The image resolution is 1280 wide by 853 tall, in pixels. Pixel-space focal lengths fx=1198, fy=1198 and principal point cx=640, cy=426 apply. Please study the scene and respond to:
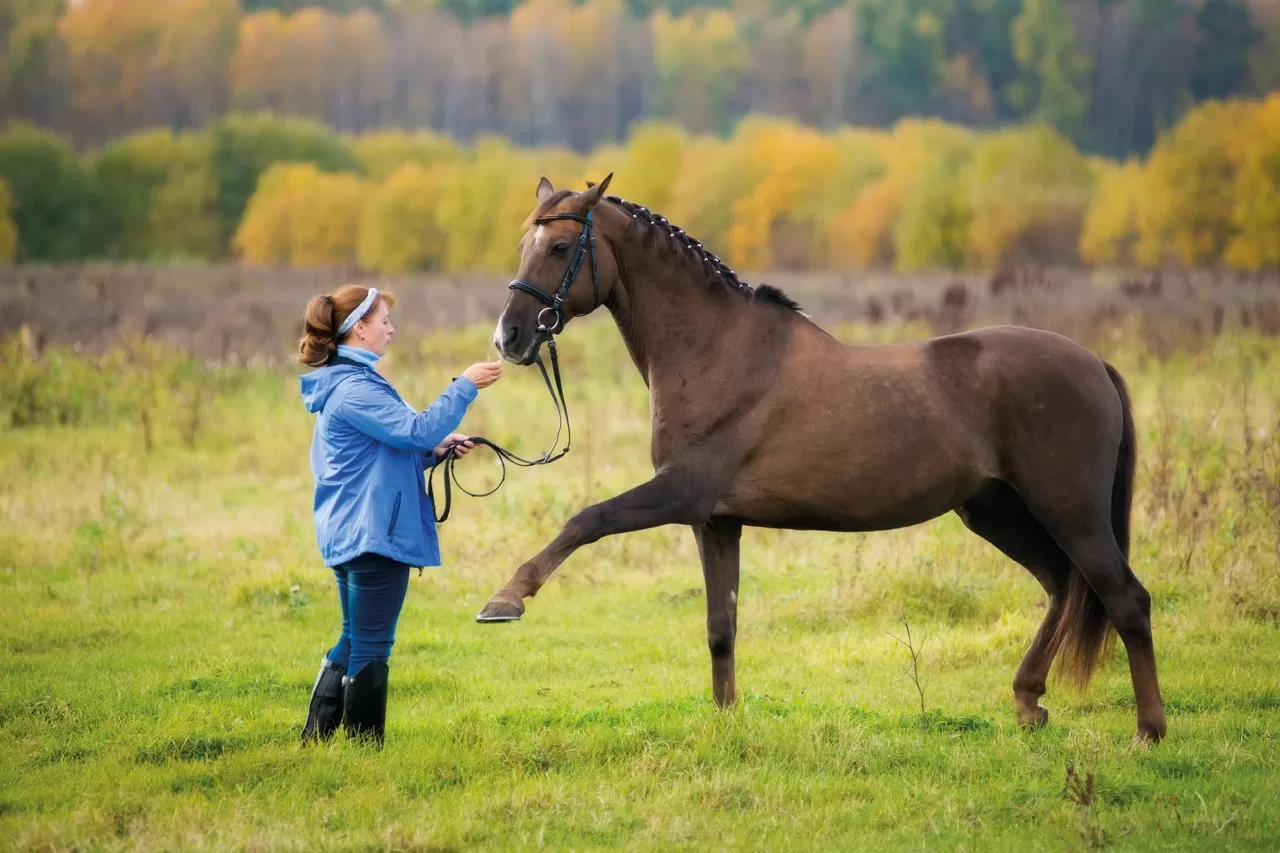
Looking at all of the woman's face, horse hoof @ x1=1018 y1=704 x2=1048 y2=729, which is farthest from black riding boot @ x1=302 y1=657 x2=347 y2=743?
horse hoof @ x1=1018 y1=704 x2=1048 y2=729

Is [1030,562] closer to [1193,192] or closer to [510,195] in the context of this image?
[1193,192]

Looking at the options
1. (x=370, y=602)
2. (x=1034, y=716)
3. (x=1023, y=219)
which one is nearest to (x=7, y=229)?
(x=1023, y=219)

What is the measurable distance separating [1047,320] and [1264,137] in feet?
60.1

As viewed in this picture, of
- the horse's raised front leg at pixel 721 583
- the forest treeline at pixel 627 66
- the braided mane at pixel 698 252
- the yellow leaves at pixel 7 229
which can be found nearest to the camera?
the braided mane at pixel 698 252

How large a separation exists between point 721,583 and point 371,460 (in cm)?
180

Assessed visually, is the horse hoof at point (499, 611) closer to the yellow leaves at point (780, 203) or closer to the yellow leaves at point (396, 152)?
the yellow leaves at point (780, 203)

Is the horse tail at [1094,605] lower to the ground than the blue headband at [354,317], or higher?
lower

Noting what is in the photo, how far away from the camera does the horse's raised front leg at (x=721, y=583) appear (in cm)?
572

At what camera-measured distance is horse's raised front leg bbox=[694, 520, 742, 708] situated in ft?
18.8

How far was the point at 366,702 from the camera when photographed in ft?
17.0

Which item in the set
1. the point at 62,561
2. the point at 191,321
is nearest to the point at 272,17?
the point at 191,321

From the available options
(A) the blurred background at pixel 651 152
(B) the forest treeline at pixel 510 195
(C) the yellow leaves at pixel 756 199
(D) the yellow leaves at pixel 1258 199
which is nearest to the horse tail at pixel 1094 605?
(A) the blurred background at pixel 651 152

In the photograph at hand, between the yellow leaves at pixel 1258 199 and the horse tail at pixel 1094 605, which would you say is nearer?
the horse tail at pixel 1094 605

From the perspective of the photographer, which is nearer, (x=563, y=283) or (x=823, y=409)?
(x=563, y=283)
